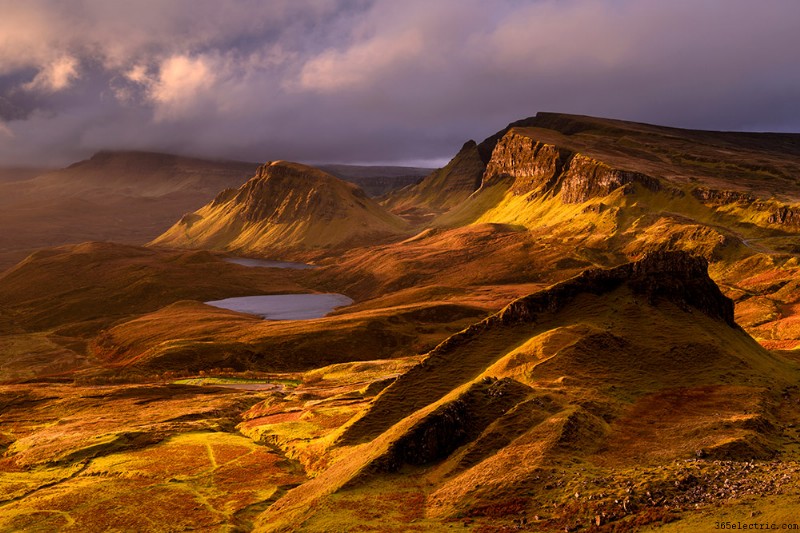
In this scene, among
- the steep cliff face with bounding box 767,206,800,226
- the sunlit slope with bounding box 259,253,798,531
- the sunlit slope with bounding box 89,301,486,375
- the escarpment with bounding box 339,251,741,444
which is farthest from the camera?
the steep cliff face with bounding box 767,206,800,226

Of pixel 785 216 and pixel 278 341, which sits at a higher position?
pixel 785 216

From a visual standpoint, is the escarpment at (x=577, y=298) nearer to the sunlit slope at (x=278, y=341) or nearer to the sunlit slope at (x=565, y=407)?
the sunlit slope at (x=565, y=407)

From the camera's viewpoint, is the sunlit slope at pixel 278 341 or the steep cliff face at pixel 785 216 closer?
the sunlit slope at pixel 278 341

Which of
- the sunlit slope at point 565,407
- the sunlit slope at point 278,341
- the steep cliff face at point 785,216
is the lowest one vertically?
the sunlit slope at point 278,341

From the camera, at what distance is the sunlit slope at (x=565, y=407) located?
116ft

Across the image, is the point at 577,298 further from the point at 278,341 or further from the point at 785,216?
the point at 785,216

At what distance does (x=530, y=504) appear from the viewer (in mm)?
32656

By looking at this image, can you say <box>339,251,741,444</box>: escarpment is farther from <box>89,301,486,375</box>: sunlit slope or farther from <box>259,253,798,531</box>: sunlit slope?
<box>89,301,486,375</box>: sunlit slope

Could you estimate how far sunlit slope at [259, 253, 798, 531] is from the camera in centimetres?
3538

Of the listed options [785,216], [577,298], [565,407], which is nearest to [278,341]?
[577,298]

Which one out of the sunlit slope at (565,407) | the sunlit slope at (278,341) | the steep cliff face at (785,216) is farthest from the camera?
the steep cliff face at (785,216)

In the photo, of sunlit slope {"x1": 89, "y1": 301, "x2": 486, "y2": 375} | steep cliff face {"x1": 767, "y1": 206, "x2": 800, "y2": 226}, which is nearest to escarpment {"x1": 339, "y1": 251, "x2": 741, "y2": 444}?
sunlit slope {"x1": 89, "y1": 301, "x2": 486, "y2": 375}

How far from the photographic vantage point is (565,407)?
4281 centimetres

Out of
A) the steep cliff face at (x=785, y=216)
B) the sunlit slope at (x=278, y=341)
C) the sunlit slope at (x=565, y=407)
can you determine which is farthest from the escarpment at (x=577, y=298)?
the steep cliff face at (x=785, y=216)
